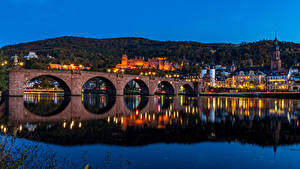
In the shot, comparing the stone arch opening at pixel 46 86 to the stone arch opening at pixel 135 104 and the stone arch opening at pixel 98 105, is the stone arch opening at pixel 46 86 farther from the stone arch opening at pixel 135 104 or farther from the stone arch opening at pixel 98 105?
the stone arch opening at pixel 135 104

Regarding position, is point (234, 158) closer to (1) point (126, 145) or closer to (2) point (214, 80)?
(1) point (126, 145)

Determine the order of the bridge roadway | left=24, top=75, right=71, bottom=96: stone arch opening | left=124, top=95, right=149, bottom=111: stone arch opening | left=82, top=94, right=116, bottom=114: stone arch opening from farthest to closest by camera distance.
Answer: left=24, top=75, right=71, bottom=96: stone arch opening, left=124, top=95, right=149, bottom=111: stone arch opening, left=82, top=94, right=116, bottom=114: stone arch opening, the bridge roadway

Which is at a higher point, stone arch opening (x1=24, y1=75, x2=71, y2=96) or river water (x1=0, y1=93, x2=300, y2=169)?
stone arch opening (x1=24, y1=75, x2=71, y2=96)

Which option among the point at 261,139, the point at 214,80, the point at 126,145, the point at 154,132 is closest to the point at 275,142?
the point at 261,139

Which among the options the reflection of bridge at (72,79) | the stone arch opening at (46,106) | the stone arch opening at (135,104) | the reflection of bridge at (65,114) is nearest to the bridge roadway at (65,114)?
the reflection of bridge at (65,114)

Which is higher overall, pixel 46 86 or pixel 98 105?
pixel 46 86

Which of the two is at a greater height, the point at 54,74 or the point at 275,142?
the point at 54,74

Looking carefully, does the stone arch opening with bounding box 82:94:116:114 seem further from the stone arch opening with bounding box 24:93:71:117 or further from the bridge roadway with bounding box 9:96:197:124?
the stone arch opening with bounding box 24:93:71:117

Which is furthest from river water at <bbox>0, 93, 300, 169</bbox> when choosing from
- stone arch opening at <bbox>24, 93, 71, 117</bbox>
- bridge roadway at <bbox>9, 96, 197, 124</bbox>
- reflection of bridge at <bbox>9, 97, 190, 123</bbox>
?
stone arch opening at <bbox>24, 93, 71, 117</bbox>

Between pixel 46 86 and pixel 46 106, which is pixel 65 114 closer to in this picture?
pixel 46 106

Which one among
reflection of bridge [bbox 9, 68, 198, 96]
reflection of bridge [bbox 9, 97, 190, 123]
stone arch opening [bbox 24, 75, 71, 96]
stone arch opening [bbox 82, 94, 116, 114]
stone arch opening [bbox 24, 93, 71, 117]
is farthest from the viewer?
stone arch opening [bbox 24, 75, 71, 96]

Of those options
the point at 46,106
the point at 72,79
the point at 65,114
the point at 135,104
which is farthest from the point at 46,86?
the point at 65,114

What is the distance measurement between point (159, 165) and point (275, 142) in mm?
7387

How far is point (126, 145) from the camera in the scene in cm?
1240
